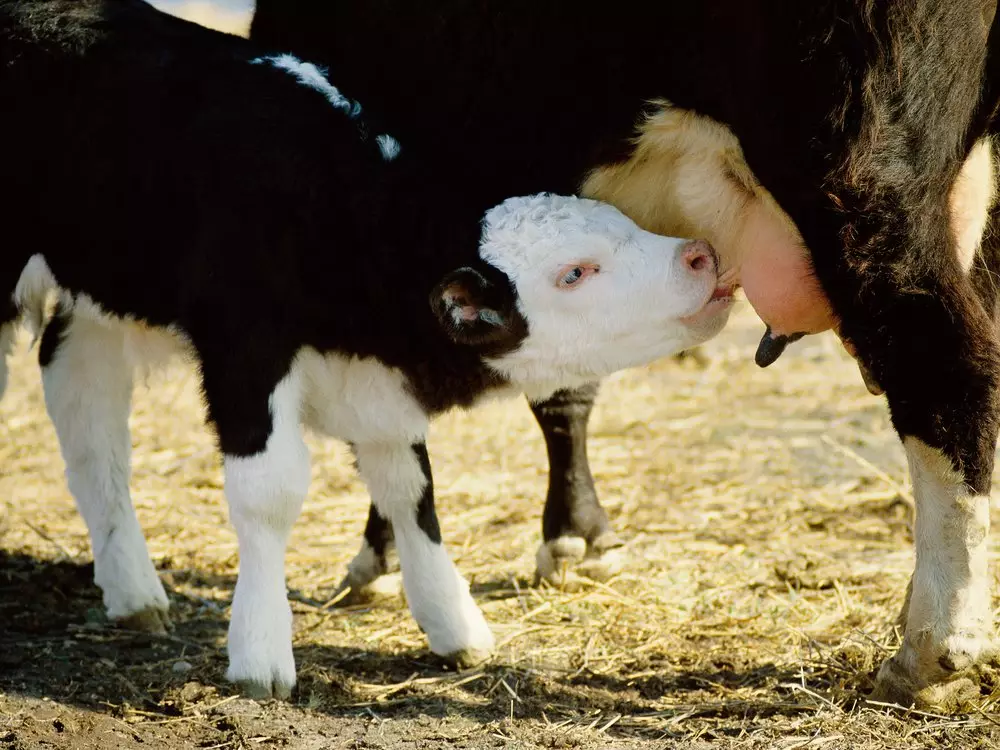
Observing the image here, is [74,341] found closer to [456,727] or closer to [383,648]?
[383,648]

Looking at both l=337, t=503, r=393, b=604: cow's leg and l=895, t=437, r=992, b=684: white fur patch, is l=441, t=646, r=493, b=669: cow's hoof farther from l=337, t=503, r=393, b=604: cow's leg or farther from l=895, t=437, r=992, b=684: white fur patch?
l=895, t=437, r=992, b=684: white fur patch

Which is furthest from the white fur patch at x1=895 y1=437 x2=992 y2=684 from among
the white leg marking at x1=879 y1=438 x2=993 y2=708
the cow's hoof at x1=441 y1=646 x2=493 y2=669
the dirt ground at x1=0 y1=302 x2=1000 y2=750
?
the cow's hoof at x1=441 y1=646 x2=493 y2=669

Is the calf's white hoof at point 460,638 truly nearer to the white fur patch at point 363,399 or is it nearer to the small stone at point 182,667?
the white fur patch at point 363,399

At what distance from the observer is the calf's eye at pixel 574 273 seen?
4016mm

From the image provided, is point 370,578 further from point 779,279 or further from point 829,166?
point 829,166

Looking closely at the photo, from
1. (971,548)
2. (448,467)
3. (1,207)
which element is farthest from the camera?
(448,467)

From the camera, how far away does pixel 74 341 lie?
508 cm

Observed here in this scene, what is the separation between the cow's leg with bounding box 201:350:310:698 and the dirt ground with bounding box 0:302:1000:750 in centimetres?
14

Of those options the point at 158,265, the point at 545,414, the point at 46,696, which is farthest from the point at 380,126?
the point at 46,696

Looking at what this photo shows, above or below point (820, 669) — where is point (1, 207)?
above

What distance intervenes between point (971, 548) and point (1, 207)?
3.48 metres

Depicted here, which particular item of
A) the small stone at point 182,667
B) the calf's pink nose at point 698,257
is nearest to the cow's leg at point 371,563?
the small stone at point 182,667

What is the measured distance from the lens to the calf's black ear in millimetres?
3924

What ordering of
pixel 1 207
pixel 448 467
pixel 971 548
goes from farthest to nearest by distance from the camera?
pixel 448 467 → pixel 1 207 → pixel 971 548
